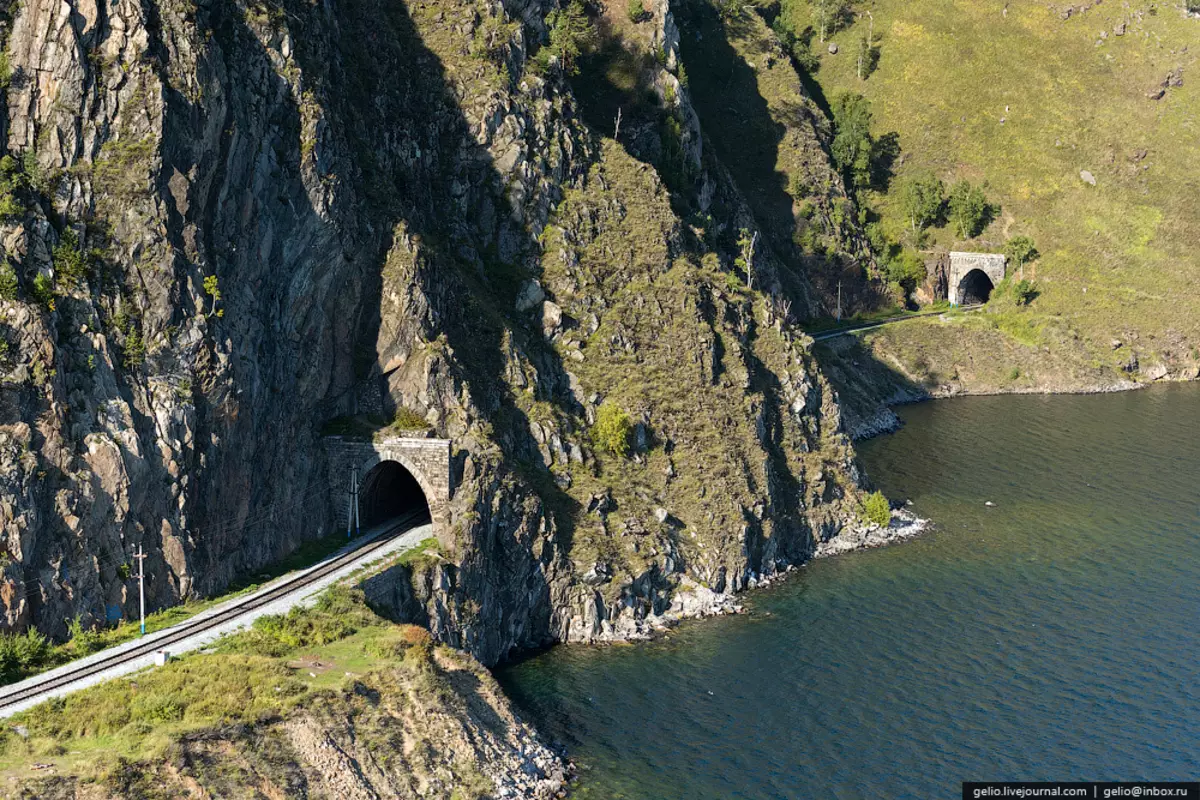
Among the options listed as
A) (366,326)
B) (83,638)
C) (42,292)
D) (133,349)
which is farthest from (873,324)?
(83,638)

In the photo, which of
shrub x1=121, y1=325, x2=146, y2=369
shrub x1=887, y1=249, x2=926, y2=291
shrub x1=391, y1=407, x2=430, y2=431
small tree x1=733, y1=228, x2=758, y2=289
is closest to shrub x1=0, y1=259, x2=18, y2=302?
shrub x1=121, y1=325, x2=146, y2=369

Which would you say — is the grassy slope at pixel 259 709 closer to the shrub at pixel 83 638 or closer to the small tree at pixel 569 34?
the shrub at pixel 83 638

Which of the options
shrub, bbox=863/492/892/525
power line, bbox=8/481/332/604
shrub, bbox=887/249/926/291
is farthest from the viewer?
shrub, bbox=887/249/926/291

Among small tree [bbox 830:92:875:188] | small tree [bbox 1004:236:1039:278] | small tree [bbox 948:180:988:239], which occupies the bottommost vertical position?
small tree [bbox 1004:236:1039:278]

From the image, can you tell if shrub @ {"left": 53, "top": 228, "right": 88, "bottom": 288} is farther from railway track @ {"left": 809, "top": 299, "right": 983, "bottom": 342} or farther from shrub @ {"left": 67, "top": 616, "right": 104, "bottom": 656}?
railway track @ {"left": 809, "top": 299, "right": 983, "bottom": 342}

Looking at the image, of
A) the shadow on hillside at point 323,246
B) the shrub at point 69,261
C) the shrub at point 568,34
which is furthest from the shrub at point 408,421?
the shrub at point 568,34

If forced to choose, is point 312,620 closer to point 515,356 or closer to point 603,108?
point 515,356
